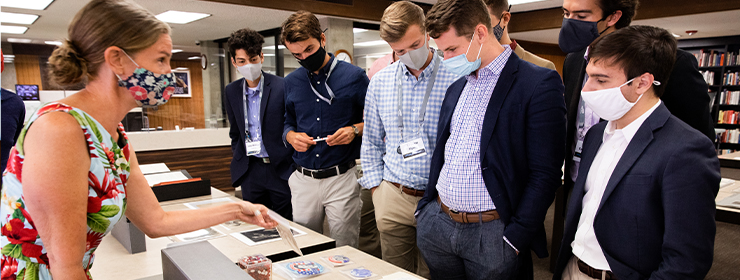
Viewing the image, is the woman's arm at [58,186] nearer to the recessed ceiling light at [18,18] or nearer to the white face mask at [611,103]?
the white face mask at [611,103]

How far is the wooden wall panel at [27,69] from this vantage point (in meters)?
Answer: 11.5

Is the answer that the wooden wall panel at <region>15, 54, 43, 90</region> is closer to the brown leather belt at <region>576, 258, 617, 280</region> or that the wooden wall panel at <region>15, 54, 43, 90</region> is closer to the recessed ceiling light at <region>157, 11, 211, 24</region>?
the recessed ceiling light at <region>157, 11, 211, 24</region>

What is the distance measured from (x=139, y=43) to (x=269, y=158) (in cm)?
189

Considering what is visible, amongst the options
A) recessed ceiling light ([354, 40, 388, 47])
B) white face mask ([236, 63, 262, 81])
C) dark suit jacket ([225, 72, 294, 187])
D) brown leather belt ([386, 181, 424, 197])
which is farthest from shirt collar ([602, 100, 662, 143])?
recessed ceiling light ([354, 40, 388, 47])

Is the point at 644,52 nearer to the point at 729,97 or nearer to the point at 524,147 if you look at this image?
the point at 524,147

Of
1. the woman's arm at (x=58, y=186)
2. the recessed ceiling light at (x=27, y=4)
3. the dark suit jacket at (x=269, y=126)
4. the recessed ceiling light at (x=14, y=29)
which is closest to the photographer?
the woman's arm at (x=58, y=186)

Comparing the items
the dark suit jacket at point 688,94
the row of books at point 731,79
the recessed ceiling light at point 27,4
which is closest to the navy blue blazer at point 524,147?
the dark suit jacket at point 688,94

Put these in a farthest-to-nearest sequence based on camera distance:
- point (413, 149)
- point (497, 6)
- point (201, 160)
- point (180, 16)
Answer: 1. point (180, 16)
2. point (201, 160)
3. point (497, 6)
4. point (413, 149)

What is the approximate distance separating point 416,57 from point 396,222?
0.80m

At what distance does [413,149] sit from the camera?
206 cm

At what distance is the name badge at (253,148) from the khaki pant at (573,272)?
2040 mm

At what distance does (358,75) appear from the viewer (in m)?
2.58

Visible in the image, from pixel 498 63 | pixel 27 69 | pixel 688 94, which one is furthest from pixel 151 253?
pixel 27 69

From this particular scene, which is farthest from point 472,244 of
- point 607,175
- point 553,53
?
point 553,53
